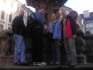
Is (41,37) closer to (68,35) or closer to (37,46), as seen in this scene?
(37,46)

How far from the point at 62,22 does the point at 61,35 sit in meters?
0.46

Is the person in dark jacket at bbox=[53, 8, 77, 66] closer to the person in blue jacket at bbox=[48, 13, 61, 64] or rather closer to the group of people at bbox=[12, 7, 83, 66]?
the group of people at bbox=[12, 7, 83, 66]

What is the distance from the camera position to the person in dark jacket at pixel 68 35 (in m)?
6.70

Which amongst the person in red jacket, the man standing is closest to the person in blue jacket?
the person in red jacket

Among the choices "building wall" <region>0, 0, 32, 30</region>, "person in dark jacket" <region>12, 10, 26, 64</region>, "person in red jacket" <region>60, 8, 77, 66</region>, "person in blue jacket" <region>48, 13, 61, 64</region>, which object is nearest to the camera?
"person in red jacket" <region>60, 8, 77, 66</region>

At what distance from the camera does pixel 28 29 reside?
7082 millimetres

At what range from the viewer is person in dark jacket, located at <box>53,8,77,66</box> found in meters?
6.70

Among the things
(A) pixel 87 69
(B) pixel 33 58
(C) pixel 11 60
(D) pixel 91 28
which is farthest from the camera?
(D) pixel 91 28

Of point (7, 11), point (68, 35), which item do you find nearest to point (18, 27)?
A: point (68, 35)

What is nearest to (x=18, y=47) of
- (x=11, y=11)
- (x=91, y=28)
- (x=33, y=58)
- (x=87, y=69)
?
(x=33, y=58)

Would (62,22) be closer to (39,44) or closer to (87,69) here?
(39,44)

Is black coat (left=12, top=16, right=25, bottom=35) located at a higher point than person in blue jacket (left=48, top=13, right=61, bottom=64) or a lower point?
higher

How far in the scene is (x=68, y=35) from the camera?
22.2ft

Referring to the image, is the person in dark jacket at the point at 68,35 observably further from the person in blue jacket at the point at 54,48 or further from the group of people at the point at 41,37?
the person in blue jacket at the point at 54,48
